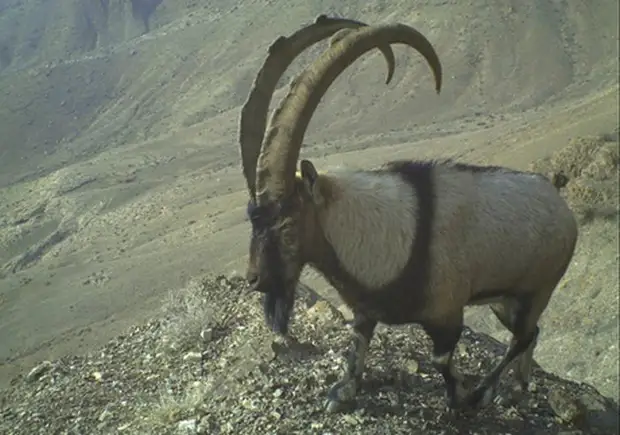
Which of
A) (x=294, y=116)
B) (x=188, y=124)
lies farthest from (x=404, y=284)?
(x=188, y=124)

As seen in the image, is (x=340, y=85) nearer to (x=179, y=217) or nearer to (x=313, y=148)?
(x=313, y=148)

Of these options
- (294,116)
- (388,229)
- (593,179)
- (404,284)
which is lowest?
(593,179)

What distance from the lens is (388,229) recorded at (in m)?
5.42

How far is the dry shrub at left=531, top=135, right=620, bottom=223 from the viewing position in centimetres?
1647

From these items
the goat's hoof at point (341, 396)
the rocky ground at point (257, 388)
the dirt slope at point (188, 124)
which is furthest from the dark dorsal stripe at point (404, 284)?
the dirt slope at point (188, 124)

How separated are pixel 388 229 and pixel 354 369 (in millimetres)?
1469

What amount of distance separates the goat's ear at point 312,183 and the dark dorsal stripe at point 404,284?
1.48 ft

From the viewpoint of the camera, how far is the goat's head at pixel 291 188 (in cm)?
496

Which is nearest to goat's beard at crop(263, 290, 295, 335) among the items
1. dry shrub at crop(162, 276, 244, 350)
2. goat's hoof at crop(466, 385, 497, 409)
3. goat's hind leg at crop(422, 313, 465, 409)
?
goat's hind leg at crop(422, 313, 465, 409)

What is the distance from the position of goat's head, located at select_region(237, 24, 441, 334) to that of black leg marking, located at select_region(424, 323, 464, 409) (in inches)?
50.3

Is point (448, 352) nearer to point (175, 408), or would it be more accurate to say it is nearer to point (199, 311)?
point (175, 408)

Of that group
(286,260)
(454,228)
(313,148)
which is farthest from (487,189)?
(313,148)

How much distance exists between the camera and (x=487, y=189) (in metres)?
6.01

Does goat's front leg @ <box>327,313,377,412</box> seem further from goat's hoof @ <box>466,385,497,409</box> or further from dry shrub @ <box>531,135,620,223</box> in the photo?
dry shrub @ <box>531,135,620,223</box>
